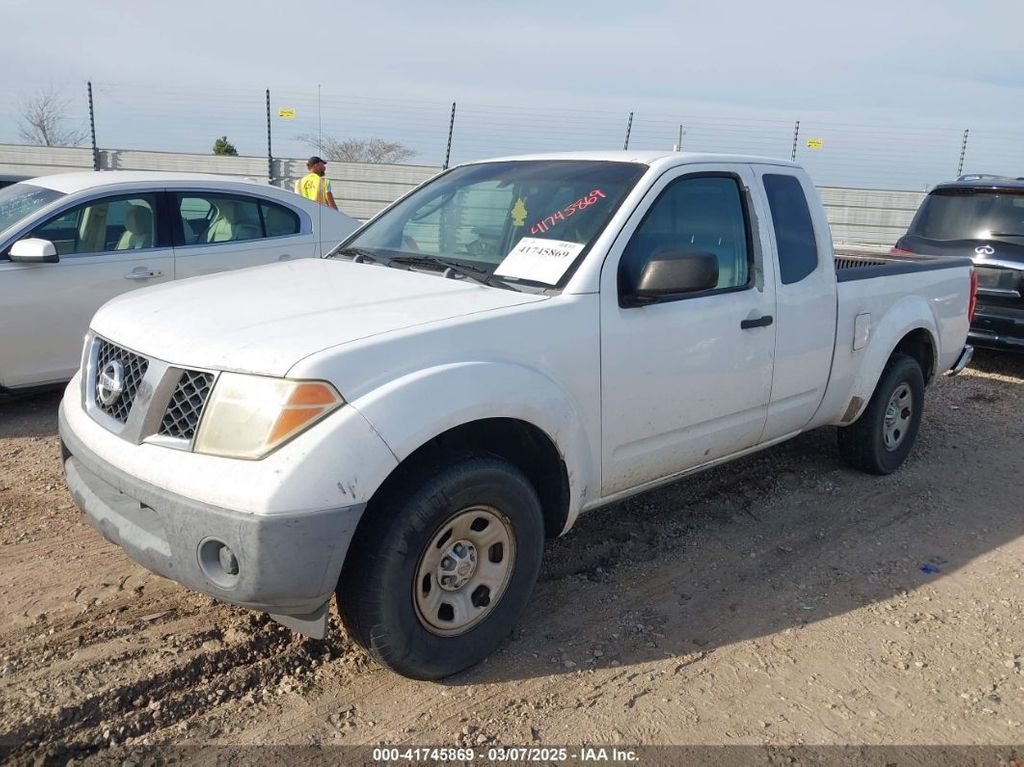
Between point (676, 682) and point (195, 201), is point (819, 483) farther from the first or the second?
point (195, 201)

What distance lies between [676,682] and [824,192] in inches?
583

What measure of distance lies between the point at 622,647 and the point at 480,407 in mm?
1194

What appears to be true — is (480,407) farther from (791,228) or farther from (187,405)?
(791,228)

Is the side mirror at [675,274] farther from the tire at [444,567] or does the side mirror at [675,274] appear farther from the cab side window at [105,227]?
the cab side window at [105,227]

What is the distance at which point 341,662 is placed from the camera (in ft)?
10.2

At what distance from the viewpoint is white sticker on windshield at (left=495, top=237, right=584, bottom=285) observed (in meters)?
3.38

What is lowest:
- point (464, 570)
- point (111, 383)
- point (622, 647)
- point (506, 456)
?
point (622, 647)

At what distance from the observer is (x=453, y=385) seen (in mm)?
2781

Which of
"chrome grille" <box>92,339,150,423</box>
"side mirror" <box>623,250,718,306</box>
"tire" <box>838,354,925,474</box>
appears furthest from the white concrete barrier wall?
"chrome grille" <box>92,339,150,423</box>

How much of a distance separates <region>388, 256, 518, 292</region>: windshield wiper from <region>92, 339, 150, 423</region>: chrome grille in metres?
1.25

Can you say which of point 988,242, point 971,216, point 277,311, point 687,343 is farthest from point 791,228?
point 971,216

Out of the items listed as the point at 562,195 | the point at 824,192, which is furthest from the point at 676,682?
the point at 824,192

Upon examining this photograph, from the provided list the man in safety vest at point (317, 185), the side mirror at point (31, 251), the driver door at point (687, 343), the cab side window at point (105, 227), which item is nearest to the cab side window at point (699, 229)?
the driver door at point (687, 343)

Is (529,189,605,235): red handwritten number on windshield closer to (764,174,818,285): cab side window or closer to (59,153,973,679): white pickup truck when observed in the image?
(59,153,973,679): white pickup truck
